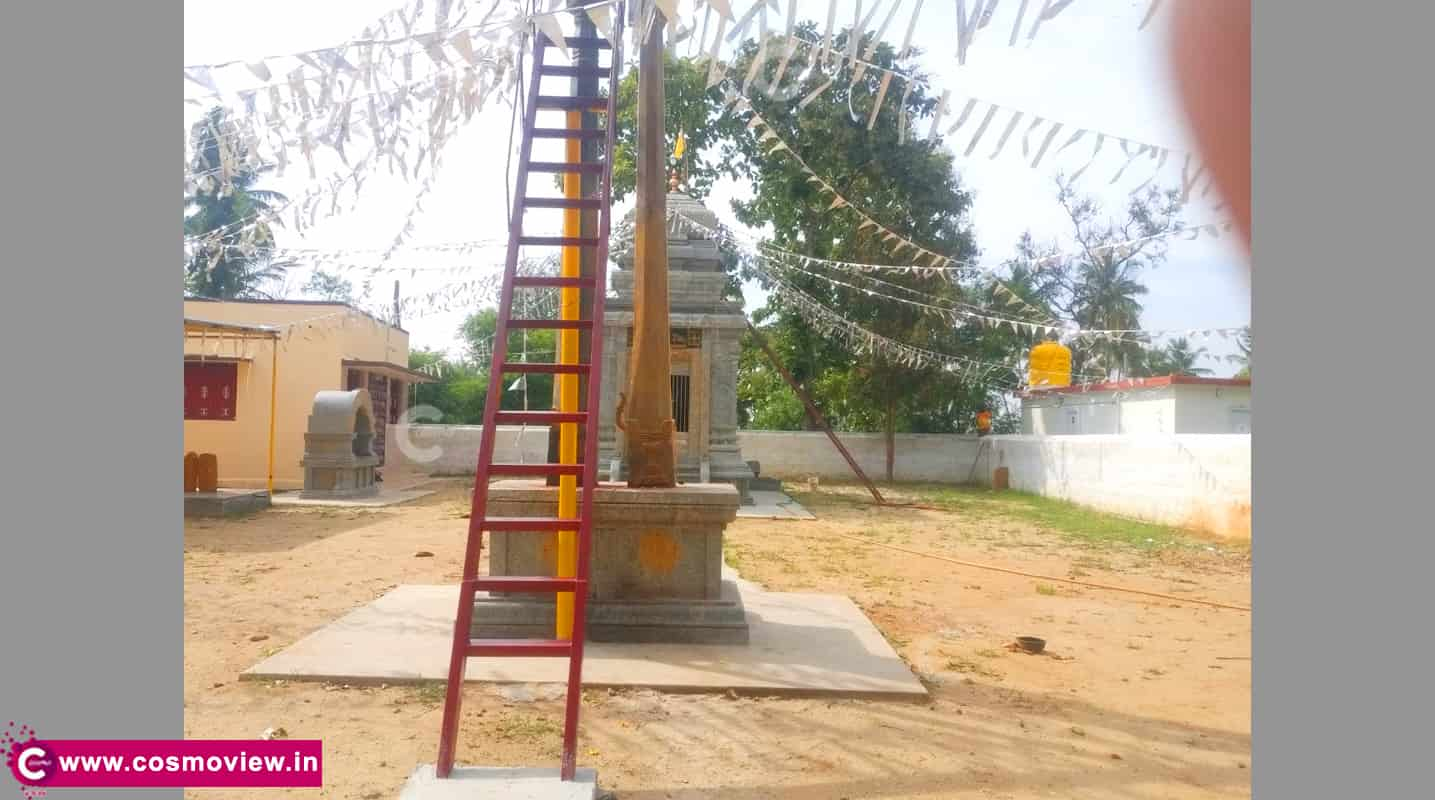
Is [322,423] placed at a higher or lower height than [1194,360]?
lower

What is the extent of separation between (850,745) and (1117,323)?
1218 inches

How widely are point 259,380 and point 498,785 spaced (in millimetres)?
16962

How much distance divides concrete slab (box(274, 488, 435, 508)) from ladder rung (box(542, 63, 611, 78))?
11483 mm

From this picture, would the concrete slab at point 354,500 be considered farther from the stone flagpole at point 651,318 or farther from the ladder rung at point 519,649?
the ladder rung at point 519,649

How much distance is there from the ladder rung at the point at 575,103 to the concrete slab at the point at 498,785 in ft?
10.6

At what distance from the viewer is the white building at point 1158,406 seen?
53.5 feet

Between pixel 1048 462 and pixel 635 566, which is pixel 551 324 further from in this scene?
pixel 1048 462

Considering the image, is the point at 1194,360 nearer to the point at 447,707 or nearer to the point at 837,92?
the point at 837,92

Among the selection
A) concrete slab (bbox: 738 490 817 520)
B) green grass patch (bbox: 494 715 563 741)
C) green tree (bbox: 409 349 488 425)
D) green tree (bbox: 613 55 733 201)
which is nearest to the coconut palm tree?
green tree (bbox: 613 55 733 201)

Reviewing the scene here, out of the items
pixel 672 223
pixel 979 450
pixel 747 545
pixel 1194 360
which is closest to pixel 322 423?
pixel 672 223

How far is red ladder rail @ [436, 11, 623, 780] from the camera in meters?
3.35

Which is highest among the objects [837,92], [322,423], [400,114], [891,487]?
[837,92]

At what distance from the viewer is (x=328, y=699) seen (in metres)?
4.45

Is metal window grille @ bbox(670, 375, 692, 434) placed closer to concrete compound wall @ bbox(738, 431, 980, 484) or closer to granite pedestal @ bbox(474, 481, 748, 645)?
concrete compound wall @ bbox(738, 431, 980, 484)
